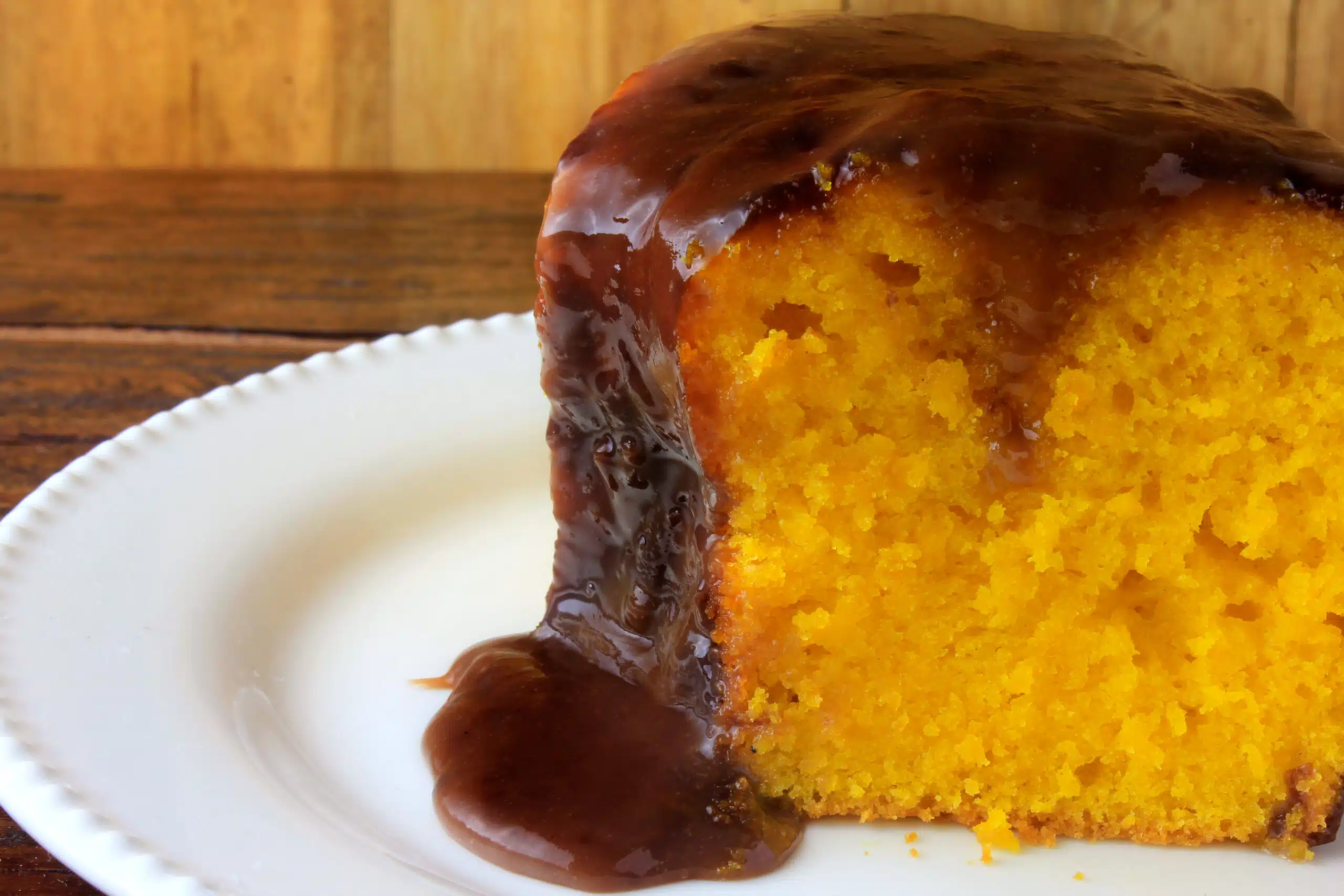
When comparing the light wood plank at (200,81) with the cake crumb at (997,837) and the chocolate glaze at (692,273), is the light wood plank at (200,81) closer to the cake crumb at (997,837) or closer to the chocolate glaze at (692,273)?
the chocolate glaze at (692,273)

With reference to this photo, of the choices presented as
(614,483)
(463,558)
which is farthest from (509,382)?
(614,483)

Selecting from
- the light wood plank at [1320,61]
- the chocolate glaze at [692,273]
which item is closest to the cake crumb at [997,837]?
the chocolate glaze at [692,273]

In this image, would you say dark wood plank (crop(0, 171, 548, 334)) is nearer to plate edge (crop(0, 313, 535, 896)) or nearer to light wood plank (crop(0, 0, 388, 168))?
light wood plank (crop(0, 0, 388, 168))

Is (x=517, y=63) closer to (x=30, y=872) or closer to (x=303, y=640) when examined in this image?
(x=303, y=640)

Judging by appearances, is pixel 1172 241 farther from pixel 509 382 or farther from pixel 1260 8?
pixel 1260 8

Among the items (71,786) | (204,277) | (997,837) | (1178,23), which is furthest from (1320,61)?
(71,786)

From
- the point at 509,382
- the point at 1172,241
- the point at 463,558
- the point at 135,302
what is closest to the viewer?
the point at 1172,241

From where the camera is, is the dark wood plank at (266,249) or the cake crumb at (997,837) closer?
the cake crumb at (997,837)
